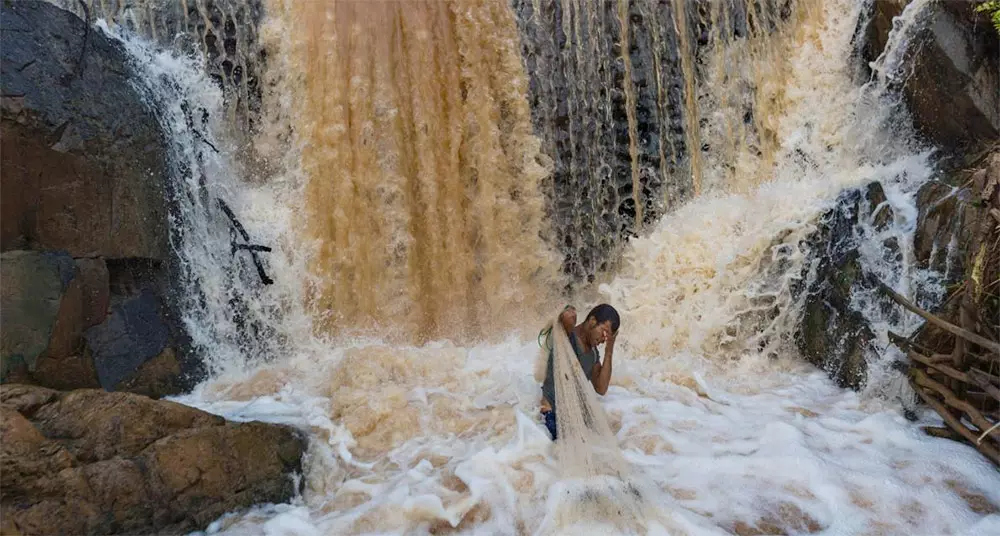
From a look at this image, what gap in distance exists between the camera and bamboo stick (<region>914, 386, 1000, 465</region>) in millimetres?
3331

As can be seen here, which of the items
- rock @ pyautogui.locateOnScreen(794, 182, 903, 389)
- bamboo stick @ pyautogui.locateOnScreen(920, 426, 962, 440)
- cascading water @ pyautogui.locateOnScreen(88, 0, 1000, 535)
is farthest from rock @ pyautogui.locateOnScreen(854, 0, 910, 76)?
bamboo stick @ pyautogui.locateOnScreen(920, 426, 962, 440)

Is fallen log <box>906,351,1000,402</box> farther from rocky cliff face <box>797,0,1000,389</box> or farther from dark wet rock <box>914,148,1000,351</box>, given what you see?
rocky cliff face <box>797,0,1000,389</box>

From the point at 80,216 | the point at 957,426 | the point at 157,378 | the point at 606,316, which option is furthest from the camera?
the point at 157,378

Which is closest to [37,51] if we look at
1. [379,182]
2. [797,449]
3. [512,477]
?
[379,182]

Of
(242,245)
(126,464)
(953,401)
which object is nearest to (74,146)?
(242,245)

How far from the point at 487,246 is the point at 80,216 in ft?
11.4

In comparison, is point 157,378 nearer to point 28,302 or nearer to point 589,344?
point 28,302

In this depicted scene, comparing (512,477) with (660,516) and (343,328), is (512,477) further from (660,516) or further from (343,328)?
(343,328)

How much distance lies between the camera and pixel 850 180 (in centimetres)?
581

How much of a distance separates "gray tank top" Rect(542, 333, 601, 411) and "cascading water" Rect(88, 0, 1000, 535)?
0.99ft

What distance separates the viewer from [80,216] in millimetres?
4430

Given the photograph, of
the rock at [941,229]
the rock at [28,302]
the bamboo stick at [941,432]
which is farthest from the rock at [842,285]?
the rock at [28,302]

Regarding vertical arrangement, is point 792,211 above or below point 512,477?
above

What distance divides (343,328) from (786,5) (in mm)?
5398
